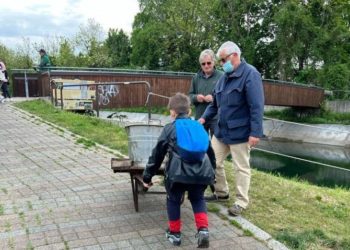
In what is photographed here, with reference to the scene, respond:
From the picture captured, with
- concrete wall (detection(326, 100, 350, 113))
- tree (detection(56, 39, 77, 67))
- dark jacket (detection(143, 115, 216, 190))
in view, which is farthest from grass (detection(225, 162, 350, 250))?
tree (detection(56, 39, 77, 67))

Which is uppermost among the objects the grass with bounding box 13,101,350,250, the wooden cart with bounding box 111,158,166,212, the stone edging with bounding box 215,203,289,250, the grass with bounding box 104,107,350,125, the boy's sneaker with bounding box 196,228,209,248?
the wooden cart with bounding box 111,158,166,212

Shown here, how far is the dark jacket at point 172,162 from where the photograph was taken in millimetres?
3750

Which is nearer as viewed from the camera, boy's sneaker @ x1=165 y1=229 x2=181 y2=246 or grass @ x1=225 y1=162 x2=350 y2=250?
boy's sneaker @ x1=165 y1=229 x2=181 y2=246

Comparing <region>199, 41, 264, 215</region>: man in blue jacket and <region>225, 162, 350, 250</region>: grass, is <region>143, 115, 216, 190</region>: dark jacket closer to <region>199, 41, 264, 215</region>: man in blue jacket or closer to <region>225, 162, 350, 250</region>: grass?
<region>199, 41, 264, 215</region>: man in blue jacket

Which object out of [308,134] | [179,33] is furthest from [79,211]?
[179,33]

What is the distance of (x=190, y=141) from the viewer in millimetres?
3752

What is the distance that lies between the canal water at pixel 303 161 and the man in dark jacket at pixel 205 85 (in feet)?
25.8

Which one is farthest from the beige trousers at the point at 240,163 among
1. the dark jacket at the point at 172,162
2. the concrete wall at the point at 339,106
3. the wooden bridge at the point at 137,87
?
the concrete wall at the point at 339,106

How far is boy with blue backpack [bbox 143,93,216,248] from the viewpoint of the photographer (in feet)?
12.3

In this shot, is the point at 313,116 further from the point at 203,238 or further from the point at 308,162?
the point at 203,238

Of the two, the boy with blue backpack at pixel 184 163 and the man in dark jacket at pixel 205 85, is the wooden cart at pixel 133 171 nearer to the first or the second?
the boy with blue backpack at pixel 184 163

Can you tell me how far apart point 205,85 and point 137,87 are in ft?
66.8

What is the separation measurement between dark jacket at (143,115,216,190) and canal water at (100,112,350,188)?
9235 millimetres

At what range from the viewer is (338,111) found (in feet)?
121
